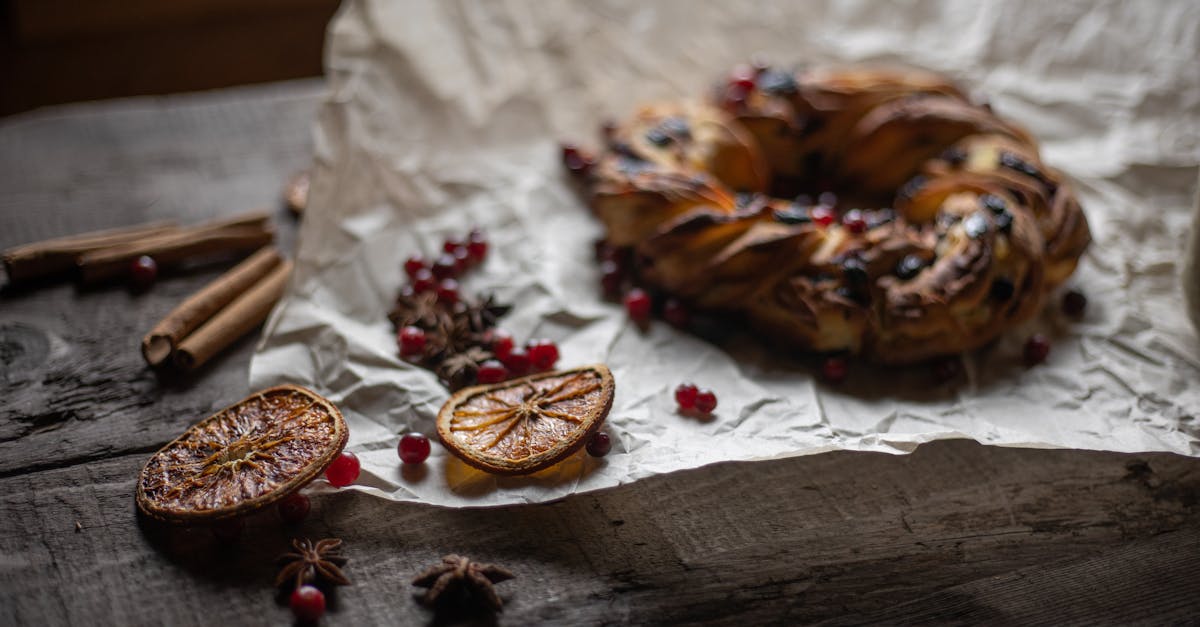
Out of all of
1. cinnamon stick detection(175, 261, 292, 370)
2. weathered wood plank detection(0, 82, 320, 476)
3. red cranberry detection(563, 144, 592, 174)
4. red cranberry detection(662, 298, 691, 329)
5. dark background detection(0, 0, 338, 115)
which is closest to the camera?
weathered wood plank detection(0, 82, 320, 476)

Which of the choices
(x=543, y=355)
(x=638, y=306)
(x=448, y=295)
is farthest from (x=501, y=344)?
(x=638, y=306)

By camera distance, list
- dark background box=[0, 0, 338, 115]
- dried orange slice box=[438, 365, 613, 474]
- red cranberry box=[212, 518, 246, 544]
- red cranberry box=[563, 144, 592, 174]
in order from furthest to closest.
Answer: dark background box=[0, 0, 338, 115]
red cranberry box=[563, 144, 592, 174]
dried orange slice box=[438, 365, 613, 474]
red cranberry box=[212, 518, 246, 544]

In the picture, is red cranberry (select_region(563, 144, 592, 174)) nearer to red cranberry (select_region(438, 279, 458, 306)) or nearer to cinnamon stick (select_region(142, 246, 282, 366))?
red cranberry (select_region(438, 279, 458, 306))

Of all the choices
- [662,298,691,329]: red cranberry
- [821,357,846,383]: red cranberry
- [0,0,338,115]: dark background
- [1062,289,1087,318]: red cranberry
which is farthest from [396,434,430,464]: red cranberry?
[0,0,338,115]: dark background

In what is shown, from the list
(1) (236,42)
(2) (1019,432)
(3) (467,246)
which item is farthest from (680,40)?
(1) (236,42)

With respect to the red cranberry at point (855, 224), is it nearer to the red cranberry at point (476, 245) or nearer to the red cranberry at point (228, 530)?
the red cranberry at point (476, 245)

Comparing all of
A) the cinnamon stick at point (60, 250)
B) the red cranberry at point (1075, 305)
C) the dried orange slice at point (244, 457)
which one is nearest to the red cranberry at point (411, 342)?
the dried orange slice at point (244, 457)
